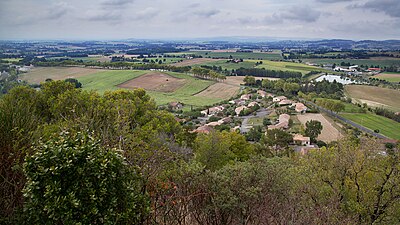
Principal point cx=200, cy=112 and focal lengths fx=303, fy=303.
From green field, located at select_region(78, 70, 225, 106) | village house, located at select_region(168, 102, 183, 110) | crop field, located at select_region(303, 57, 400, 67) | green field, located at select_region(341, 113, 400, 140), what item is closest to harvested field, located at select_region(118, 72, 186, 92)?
green field, located at select_region(78, 70, 225, 106)

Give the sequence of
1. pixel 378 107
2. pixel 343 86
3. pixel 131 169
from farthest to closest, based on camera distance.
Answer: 1. pixel 343 86
2. pixel 378 107
3. pixel 131 169

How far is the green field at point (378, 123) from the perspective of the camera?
143 feet

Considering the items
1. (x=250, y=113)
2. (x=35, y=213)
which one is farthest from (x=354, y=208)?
(x=250, y=113)

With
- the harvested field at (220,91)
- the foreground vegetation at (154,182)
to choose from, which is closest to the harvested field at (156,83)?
the harvested field at (220,91)

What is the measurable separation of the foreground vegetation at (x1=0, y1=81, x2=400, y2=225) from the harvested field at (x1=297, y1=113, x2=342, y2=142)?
27.3 metres

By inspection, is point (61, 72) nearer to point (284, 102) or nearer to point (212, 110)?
point (212, 110)

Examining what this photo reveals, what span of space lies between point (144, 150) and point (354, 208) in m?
8.36

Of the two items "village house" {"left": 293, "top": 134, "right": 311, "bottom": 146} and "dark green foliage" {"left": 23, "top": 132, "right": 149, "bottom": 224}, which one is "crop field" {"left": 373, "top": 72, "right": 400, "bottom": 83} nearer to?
"village house" {"left": 293, "top": 134, "right": 311, "bottom": 146}

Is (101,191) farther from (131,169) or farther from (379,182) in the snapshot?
(379,182)

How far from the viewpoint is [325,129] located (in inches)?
1804

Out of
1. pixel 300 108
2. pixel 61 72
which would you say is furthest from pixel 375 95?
pixel 61 72

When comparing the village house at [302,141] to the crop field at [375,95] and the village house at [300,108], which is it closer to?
the village house at [300,108]

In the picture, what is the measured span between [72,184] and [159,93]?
6011 cm

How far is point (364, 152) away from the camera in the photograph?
13719 mm
